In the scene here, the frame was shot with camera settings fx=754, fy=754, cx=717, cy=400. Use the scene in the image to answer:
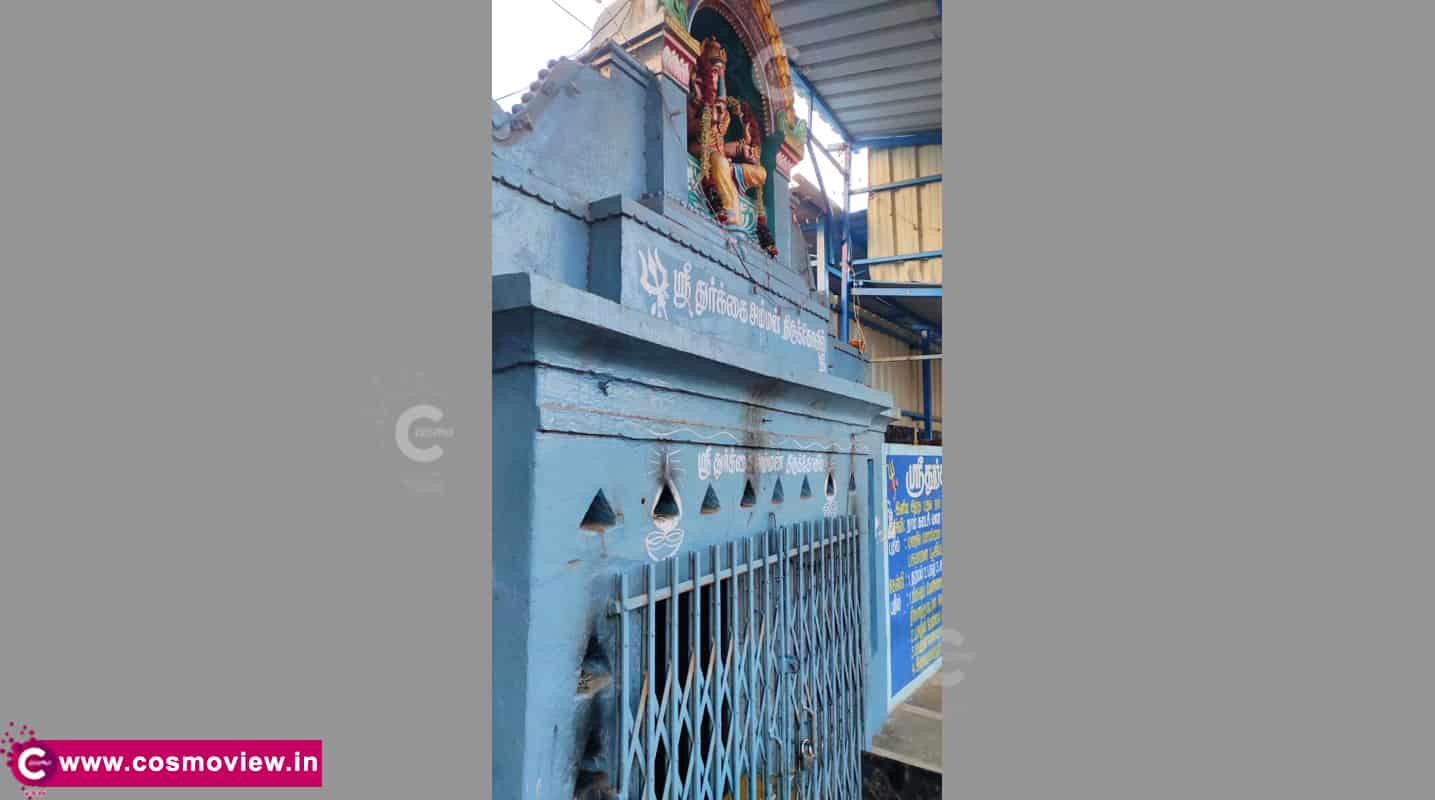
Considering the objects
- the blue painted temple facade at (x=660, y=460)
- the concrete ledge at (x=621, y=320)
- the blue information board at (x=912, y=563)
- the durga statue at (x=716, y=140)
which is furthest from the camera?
the blue information board at (x=912, y=563)

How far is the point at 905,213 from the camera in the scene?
600 cm

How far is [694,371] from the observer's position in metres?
2.71

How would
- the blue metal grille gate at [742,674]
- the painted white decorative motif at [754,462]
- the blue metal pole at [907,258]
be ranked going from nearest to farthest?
the blue metal grille gate at [742,674], the painted white decorative motif at [754,462], the blue metal pole at [907,258]

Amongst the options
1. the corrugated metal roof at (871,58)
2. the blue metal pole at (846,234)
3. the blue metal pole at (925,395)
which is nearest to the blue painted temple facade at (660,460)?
the corrugated metal roof at (871,58)

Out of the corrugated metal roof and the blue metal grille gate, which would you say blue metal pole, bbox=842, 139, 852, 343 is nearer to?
the corrugated metal roof

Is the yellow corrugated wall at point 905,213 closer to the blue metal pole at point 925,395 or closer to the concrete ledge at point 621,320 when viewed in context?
the blue metal pole at point 925,395

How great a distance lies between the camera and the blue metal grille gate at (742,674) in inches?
94.0

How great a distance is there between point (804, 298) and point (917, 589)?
8.00 feet

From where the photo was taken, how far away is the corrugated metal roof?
13.5 feet

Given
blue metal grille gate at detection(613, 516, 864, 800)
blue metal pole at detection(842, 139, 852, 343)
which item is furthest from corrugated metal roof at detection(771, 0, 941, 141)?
blue metal grille gate at detection(613, 516, 864, 800)

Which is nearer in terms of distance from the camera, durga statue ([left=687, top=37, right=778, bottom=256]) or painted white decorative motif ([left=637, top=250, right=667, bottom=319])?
painted white decorative motif ([left=637, top=250, right=667, bottom=319])
